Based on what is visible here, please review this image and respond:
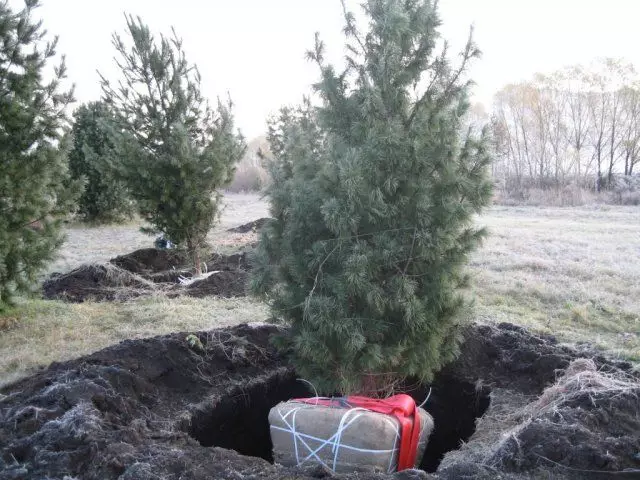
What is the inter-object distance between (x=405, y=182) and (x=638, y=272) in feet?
24.5

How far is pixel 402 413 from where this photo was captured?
141 inches

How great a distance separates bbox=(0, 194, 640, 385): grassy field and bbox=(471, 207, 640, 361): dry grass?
14mm

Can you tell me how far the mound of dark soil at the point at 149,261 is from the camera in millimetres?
10922

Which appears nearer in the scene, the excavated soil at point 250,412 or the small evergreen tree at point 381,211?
the excavated soil at point 250,412

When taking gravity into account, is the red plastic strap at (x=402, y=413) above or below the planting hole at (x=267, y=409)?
above

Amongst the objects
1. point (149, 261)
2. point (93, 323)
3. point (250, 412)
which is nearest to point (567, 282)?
point (250, 412)

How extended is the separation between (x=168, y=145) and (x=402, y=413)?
7021mm

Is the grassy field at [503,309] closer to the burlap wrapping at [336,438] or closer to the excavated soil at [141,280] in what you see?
Answer: the excavated soil at [141,280]

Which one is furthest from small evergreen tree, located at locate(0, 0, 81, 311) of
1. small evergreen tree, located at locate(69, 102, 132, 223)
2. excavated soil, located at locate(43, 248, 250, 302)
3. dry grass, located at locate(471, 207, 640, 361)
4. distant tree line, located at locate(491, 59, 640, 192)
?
distant tree line, located at locate(491, 59, 640, 192)

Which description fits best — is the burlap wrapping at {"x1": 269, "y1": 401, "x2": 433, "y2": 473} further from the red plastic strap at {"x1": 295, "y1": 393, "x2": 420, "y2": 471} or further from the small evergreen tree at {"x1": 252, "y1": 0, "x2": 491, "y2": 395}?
the small evergreen tree at {"x1": 252, "y1": 0, "x2": 491, "y2": 395}

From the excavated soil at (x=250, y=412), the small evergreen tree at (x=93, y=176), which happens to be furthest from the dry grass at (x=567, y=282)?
the small evergreen tree at (x=93, y=176)

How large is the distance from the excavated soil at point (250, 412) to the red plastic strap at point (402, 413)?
267 millimetres

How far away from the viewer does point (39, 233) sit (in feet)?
22.7

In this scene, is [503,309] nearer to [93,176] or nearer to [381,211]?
[381,211]
